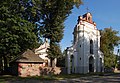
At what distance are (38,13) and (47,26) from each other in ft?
9.31

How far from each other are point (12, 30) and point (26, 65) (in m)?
9.93

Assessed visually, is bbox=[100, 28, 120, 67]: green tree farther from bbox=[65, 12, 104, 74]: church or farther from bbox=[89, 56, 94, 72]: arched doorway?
bbox=[65, 12, 104, 74]: church

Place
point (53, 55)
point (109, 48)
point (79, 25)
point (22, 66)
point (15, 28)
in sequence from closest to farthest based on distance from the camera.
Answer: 1. point (15, 28)
2. point (22, 66)
3. point (53, 55)
4. point (79, 25)
5. point (109, 48)

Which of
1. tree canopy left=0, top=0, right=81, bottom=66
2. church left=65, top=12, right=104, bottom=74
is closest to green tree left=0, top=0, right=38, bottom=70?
tree canopy left=0, top=0, right=81, bottom=66

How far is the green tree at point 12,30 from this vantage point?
111 ft

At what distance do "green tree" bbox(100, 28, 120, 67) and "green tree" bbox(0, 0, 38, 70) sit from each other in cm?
3546

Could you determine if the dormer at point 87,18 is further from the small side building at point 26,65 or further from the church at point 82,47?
the small side building at point 26,65

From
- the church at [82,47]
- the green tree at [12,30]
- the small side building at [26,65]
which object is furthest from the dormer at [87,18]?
the green tree at [12,30]

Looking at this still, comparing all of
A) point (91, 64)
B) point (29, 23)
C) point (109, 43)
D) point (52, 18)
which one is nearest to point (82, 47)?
point (91, 64)

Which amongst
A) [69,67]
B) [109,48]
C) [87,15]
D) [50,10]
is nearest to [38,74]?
[69,67]

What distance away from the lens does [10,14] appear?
34.9 m

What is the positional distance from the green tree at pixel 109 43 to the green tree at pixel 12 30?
1396 inches

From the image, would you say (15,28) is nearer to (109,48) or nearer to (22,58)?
(22,58)

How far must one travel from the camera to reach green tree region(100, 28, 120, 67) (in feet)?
223
